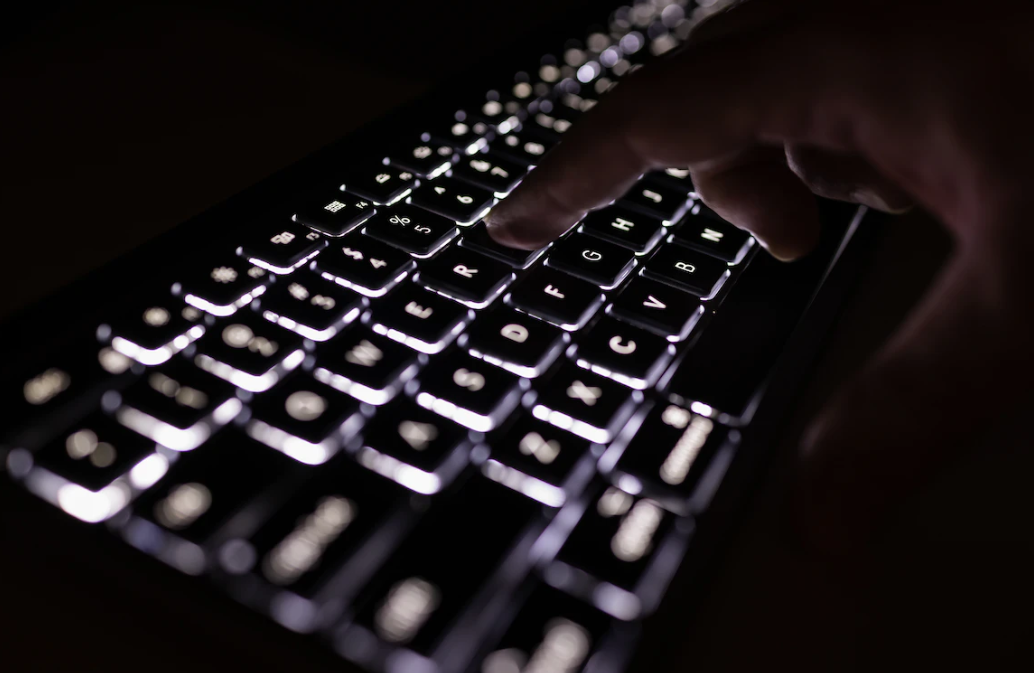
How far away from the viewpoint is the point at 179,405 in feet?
1.02

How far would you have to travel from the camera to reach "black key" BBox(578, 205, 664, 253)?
48 centimetres

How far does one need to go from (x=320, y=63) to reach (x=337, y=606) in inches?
23.2

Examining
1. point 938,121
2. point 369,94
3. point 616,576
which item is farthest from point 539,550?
point 369,94

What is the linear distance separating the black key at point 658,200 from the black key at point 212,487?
1.02ft

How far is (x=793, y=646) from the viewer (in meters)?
0.30

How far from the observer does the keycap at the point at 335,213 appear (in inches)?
17.2

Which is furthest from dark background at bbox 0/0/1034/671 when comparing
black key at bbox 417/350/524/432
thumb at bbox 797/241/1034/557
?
black key at bbox 417/350/524/432

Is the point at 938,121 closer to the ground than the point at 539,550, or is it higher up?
higher up

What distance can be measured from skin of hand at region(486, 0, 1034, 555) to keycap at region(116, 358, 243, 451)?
0.19m

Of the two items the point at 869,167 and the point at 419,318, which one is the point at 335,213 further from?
the point at 869,167

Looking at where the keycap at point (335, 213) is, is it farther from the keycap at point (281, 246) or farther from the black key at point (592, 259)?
the black key at point (592, 259)

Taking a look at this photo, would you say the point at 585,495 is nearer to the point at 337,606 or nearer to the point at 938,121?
the point at 337,606

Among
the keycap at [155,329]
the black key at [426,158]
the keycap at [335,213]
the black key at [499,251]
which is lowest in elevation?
the keycap at [155,329]

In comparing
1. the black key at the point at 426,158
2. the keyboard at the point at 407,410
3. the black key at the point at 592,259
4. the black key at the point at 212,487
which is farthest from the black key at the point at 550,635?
the black key at the point at 426,158
